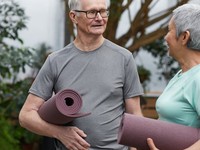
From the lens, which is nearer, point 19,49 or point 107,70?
point 107,70

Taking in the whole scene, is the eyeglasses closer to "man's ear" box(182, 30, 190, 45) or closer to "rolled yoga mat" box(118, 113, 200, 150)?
"man's ear" box(182, 30, 190, 45)

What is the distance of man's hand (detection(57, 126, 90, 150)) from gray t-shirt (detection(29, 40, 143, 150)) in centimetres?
8

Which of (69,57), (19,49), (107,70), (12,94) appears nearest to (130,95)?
(107,70)

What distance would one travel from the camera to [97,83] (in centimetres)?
299

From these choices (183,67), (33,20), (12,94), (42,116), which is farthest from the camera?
(33,20)

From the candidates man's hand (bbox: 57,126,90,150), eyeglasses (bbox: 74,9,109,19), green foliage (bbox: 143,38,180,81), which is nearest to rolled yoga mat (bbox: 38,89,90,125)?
man's hand (bbox: 57,126,90,150)

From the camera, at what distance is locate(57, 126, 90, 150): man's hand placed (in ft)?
9.31

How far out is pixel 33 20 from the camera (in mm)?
8062

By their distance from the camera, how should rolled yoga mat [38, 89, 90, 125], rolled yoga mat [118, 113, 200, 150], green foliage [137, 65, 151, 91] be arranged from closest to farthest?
rolled yoga mat [118, 113, 200, 150] < rolled yoga mat [38, 89, 90, 125] < green foliage [137, 65, 151, 91]

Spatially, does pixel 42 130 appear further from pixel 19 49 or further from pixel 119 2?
pixel 119 2

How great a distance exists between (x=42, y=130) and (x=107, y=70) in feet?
1.44

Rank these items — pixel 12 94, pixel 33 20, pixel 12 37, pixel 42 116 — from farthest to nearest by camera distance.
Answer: pixel 33 20, pixel 12 94, pixel 12 37, pixel 42 116

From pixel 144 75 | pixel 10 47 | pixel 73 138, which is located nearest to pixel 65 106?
pixel 73 138

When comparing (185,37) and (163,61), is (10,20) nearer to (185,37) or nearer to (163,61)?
(163,61)
